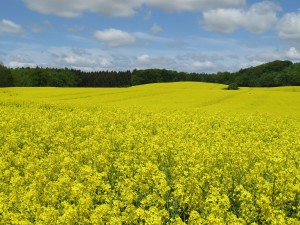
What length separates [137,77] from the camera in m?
142

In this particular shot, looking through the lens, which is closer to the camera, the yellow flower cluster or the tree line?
the yellow flower cluster

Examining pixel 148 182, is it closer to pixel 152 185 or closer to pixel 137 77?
pixel 152 185

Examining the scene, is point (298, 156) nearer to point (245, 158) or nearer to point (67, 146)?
point (245, 158)

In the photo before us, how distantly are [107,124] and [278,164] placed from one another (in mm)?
12298

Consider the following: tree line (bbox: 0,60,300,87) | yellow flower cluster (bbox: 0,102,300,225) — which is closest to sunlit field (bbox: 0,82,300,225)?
yellow flower cluster (bbox: 0,102,300,225)

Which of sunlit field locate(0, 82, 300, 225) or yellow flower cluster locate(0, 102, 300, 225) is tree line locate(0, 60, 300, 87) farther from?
yellow flower cluster locate(0, 102, 300, 225)

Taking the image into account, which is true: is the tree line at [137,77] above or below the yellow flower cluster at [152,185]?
above

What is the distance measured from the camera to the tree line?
11162cm

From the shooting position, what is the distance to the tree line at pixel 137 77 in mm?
111625

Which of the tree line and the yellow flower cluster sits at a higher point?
the tree line

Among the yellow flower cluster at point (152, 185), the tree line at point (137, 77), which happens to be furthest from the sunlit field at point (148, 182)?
the tree line at point (137, 77)

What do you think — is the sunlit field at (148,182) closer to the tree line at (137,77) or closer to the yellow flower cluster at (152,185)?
the yellow flower cluster at (152,185)

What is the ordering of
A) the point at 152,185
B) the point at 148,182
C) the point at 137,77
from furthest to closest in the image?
the point at 137,77 < the point at 152,185 < the point at 148,182

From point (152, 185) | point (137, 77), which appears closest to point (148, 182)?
point (152, 185)
